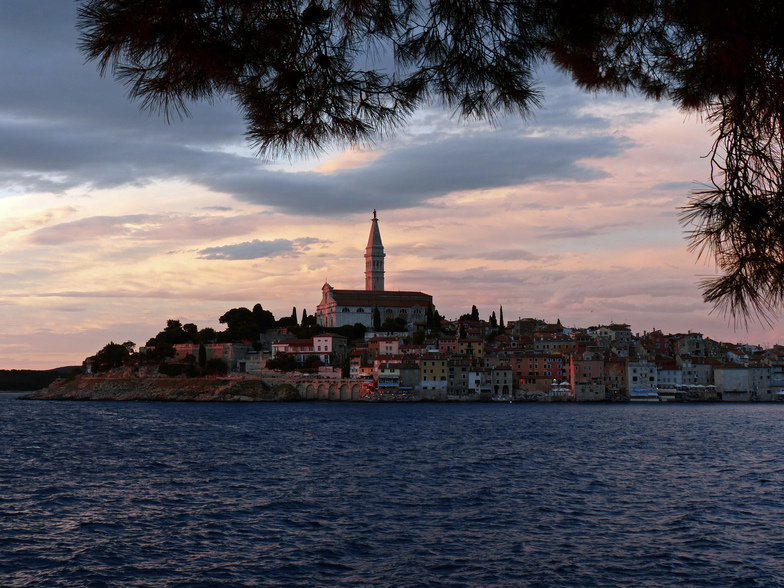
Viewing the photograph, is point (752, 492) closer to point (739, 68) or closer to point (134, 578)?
point (134, 578)

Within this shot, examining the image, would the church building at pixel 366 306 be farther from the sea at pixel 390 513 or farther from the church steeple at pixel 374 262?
the sea at pixel 390 513

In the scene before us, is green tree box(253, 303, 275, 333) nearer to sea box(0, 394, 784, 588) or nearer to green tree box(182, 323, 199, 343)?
green tree box(182, 323, 199, 343)

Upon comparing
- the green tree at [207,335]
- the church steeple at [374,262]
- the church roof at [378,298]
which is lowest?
the green tree at [207,335]

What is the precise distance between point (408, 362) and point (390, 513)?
7404cm

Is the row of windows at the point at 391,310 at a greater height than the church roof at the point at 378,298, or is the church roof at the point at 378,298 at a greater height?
the church roof at the point at 378,298

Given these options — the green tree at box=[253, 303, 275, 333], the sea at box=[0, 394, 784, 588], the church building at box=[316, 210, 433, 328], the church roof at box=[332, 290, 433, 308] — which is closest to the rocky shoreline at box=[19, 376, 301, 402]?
the green tree at box=[253, 303, 275, 333]

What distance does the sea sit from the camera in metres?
15.0

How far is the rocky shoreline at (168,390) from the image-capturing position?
10031 cm

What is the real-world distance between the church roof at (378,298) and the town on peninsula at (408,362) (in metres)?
0.20

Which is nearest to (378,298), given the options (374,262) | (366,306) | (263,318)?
(366,306)

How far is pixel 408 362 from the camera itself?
94.2m

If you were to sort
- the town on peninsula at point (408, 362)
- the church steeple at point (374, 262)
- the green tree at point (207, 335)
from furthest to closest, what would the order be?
the church steeple at point (374, 262), the green tree at point (207, 335), the town on peninsula at point (408, 362)

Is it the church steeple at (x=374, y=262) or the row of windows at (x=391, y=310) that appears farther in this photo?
the church steeple at (x=374, y=262)

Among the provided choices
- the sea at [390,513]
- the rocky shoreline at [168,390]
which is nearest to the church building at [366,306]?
the rocky shoreline at [168,390]
